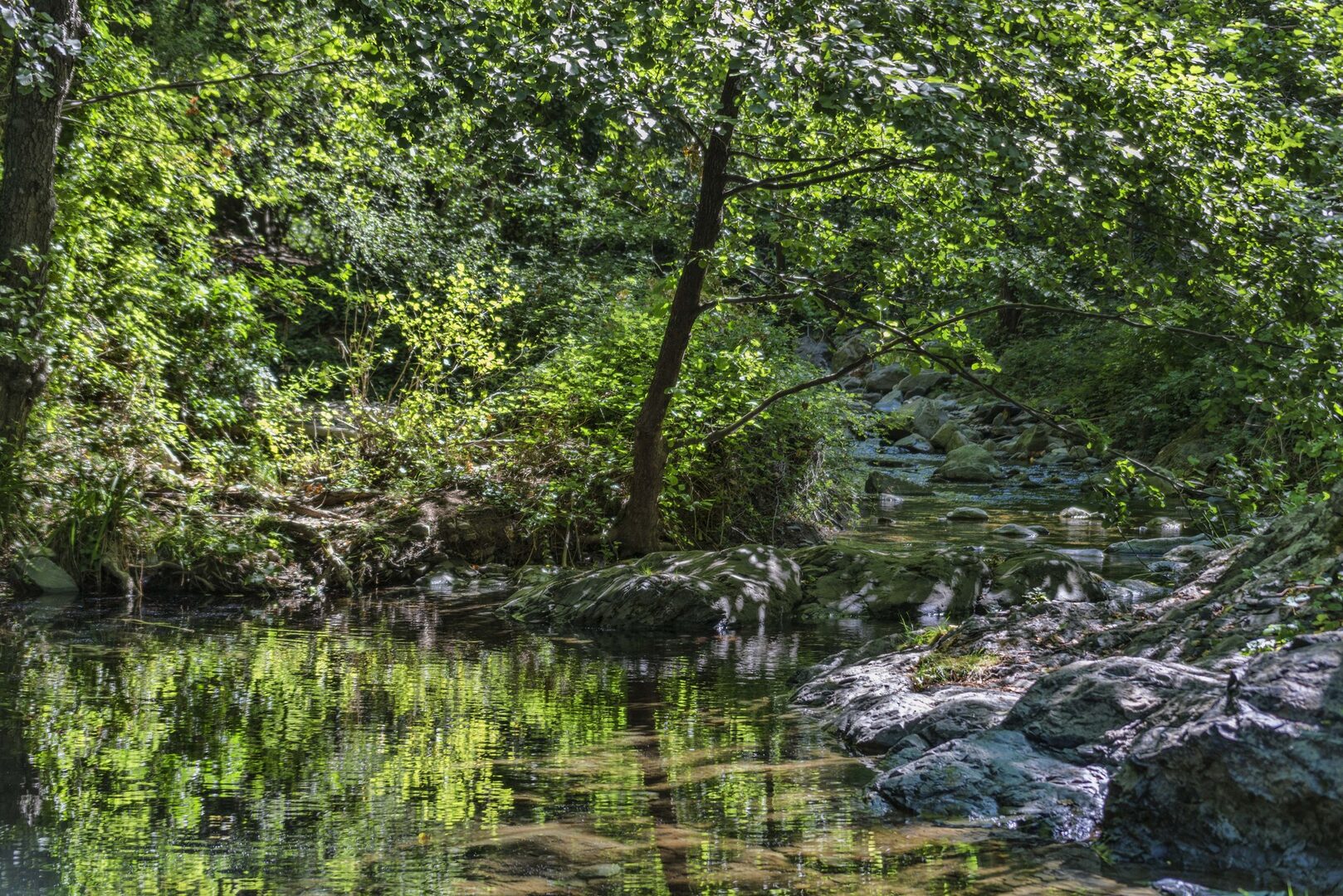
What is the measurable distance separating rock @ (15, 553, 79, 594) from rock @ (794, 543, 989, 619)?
20.0 ft

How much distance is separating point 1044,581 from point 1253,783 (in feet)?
20.4

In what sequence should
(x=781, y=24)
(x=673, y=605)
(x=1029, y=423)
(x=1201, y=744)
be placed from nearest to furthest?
1. (x=1201, y=744)
2. (x=781, y=24)
3. (x=673, y=605)
4. (x=1029, y=423)

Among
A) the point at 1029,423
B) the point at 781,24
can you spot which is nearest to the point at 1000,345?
the point at 1029,423

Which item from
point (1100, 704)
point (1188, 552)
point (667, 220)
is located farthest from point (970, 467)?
point (1100, 704)

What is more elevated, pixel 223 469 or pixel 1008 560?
pixel 223 469

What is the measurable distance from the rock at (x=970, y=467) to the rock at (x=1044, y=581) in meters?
10.2

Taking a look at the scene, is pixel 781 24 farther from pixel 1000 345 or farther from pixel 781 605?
pixel 1000 345

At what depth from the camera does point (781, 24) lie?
634 cm

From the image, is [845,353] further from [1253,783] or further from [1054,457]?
[1253,783]

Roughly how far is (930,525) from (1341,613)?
10.1 m

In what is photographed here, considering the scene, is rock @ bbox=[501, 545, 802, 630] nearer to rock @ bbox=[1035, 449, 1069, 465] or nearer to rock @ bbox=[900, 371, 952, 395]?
rock @ bbox=[1035, 449, 1069, 465]

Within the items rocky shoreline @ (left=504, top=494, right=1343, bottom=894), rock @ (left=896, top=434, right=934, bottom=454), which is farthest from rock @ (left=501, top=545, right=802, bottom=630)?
rock @ (left=896, top=434, right=934, bottom=454)

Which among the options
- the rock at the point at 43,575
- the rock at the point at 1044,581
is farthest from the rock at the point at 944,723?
the rock at the point at 43,575

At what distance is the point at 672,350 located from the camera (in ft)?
31.9
